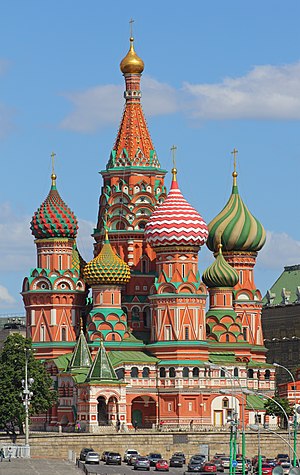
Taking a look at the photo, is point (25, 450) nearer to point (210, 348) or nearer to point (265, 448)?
point (265, 448)

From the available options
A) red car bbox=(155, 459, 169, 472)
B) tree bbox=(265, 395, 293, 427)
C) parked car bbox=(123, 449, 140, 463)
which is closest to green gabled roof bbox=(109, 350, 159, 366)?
tree bbox=(265, 395, 293, 427)

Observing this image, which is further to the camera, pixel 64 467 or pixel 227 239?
pixel 227 239

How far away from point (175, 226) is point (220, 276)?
7940 mm

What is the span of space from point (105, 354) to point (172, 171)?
1722 centimetres

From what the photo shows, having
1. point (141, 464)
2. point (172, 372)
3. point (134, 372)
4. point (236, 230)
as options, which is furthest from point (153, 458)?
point (236, 230)

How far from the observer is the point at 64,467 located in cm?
8806

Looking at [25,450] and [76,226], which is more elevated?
[76,226]

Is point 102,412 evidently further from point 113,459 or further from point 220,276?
point 113,459

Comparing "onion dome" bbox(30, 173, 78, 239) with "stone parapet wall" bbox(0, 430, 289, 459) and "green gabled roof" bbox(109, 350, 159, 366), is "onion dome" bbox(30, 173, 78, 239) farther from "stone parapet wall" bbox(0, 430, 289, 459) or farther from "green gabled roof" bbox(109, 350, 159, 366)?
"stone parapet wall" bbox(0, 430, 289, 459)

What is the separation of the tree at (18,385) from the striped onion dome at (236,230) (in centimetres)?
2202

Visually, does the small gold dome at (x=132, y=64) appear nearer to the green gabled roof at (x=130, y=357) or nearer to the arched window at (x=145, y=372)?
the green gabled roof at (x=130, y=357)

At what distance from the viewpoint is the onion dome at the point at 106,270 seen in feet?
417

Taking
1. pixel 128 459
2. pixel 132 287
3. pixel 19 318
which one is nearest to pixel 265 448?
pixel 128 459

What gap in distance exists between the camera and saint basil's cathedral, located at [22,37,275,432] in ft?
412
